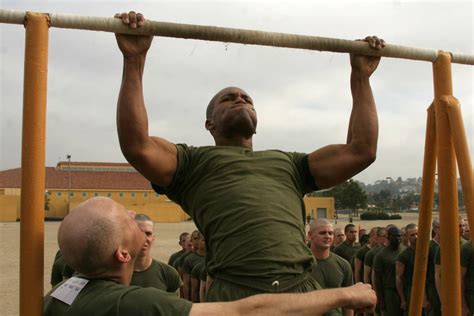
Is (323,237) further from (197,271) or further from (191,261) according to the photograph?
(191,261)

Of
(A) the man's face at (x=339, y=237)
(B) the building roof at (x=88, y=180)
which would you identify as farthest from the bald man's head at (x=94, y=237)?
(B) the building roof at (x=88, y=180)

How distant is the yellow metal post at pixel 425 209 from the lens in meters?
3.04

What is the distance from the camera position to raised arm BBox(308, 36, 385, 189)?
281 cm

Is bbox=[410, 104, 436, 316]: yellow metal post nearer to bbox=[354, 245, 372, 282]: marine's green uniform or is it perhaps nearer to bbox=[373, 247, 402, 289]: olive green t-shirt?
bbox=[373, 247, 402, 289]: olive green t-shirt

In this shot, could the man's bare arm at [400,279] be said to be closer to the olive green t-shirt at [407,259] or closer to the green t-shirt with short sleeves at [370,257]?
the olive green t-shirt at [407,259]

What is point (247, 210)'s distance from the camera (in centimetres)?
244

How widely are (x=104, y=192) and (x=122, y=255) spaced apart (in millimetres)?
60608

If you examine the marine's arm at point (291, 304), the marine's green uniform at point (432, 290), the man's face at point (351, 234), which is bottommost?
the marine's green uniform at point (432, 290)

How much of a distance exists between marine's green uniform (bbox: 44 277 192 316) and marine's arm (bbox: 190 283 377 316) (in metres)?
0.09

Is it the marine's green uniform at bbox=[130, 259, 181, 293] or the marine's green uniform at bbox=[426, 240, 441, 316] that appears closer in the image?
the marine's green uniform at bbox=[130, 259, 181, 293]

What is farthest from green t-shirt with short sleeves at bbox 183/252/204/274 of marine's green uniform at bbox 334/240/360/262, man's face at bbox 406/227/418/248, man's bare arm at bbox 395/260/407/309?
man's face at bbox 406/227/418/248

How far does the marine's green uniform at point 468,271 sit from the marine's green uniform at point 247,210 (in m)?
4.69

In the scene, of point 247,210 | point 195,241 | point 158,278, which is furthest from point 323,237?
point 247,210

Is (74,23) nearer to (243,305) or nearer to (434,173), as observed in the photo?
(243,305)
